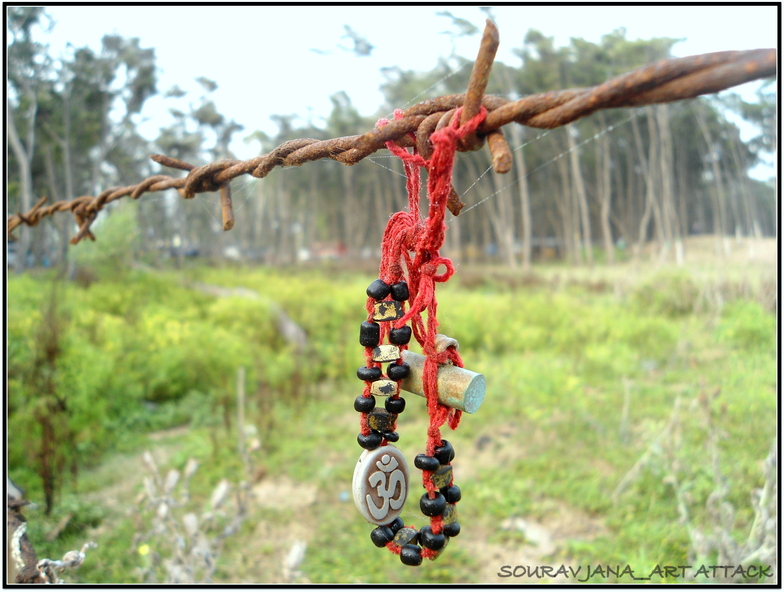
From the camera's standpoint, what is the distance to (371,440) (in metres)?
1.14

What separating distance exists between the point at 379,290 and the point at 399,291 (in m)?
0.05

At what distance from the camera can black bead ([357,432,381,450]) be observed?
114 centimetres

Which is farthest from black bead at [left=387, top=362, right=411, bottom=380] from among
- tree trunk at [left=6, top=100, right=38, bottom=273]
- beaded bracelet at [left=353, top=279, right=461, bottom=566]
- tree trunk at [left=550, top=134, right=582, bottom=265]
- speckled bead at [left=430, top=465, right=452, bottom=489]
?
tree trunk at [left=550, top=134, right=582, bottom=265]

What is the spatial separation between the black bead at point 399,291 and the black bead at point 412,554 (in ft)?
1.86

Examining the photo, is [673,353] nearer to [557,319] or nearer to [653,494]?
[557,319]

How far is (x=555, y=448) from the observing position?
194 inches

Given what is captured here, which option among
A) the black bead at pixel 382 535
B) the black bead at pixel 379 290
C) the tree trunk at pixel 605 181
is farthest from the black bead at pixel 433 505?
the tree trunk at pixel 605 181

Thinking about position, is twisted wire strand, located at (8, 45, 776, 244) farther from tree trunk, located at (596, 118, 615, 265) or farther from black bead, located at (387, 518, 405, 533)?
tree trunk, located at (596, 118, 615, 265)

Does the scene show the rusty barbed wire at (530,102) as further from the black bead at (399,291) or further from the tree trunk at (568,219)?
the tree trunk at (568,219)

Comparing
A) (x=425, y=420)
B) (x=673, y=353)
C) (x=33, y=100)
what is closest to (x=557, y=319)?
(x=673, y=353)

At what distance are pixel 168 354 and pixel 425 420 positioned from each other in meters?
3.40

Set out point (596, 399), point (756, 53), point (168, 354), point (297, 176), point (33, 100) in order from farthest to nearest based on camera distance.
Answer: point (297, 176) → point (33, 100) → point (168, 354) → point (596, 399) → point (756, 53)

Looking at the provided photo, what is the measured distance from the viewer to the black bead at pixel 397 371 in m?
1.10

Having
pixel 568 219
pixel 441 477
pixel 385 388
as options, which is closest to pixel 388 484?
pixel 441 477
